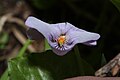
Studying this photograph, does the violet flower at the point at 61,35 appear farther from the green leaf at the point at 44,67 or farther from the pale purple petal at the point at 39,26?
the green leaf at the point at 44,67

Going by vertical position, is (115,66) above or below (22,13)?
below

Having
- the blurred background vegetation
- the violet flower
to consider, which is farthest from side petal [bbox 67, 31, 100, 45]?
the blurred background vegetation

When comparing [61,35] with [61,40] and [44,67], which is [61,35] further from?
[44,67]

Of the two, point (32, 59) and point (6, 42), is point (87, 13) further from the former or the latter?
point (32, 59)

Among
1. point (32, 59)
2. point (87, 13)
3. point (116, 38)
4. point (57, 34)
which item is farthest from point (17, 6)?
point (57, 34)

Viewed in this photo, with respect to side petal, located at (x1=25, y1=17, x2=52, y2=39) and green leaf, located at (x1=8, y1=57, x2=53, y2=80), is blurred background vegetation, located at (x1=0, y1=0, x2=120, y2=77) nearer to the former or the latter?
green leaf, located at (x1=8, y1=57, x2=53, y2=80)

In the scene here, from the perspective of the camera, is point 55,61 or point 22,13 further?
point 22,13

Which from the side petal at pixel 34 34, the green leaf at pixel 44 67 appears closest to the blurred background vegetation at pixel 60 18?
the green leaf at pixel 44 67
